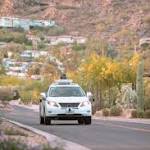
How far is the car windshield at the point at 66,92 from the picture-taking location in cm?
3255

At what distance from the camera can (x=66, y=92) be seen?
32781mm

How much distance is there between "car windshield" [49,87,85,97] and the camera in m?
32.6

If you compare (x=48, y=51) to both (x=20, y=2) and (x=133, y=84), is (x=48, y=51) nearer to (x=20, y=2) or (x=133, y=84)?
(x=133, y=84)

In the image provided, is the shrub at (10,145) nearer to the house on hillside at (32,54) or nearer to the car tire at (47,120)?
the car tire at (47,120)

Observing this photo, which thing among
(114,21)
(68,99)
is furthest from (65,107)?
(114,21)

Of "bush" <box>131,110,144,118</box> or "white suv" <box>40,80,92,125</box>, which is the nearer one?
"white suv" <box>40,80,92,125</box>

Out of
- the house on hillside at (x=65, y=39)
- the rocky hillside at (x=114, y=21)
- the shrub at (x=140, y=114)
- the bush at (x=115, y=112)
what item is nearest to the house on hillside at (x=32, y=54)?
the house on hillside at (x=65, y=39)

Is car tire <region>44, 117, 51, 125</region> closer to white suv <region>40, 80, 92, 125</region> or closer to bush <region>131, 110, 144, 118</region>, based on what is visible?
white suv <region>40, 80, 92, 125</region>

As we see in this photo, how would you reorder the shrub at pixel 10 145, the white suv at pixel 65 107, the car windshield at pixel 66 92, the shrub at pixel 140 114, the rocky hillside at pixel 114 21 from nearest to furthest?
1. the shrub at pixel 10 145
2. the white suv at pixel 65 107
3. the car windshield at pixel 66 92
4. the shrub at pixel 140 114
5. the rocky hillside at pixel 114 21

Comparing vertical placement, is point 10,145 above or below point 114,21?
below

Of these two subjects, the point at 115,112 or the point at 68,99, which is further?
the point at 115,112

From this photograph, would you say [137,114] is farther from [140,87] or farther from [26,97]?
[26,97]

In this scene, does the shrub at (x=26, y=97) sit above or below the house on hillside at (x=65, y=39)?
below

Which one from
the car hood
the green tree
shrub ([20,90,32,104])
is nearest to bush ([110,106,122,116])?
the green tree
